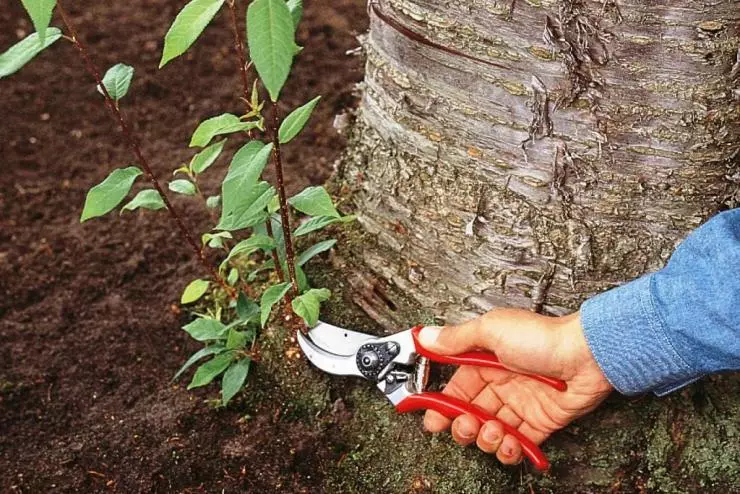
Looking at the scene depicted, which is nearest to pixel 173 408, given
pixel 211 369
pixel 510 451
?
pixel 211 369

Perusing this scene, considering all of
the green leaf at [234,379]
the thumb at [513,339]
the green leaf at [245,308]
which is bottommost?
the green leaf at [234,379]

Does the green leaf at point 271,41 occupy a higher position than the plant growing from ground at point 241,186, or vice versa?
the green leaf at point 271,41

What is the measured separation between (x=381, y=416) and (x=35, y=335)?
2.99 feet

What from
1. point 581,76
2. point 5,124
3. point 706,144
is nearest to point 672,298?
point 706,144

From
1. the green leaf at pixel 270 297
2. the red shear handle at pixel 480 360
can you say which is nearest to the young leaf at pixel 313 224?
the green leaf at pixel 270 297

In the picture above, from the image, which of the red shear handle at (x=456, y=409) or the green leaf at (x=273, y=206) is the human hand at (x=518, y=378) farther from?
the green leaf at (x=273, y=206)

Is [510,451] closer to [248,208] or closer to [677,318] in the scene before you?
[677,318]

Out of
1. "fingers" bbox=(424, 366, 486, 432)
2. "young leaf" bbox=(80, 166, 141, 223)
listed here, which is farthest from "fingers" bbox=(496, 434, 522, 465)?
"young leaf" bbox=(80, 166, 141, 223)

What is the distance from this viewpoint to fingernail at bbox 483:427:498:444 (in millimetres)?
1574

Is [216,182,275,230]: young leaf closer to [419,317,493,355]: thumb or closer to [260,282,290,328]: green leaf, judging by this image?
[260,282,290,328]: green leaf

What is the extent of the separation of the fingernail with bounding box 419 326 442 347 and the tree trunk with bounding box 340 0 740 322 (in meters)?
0.09

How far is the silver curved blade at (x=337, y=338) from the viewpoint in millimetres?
1725

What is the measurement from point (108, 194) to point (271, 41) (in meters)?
0.54

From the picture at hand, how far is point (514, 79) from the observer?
137 centimetres
